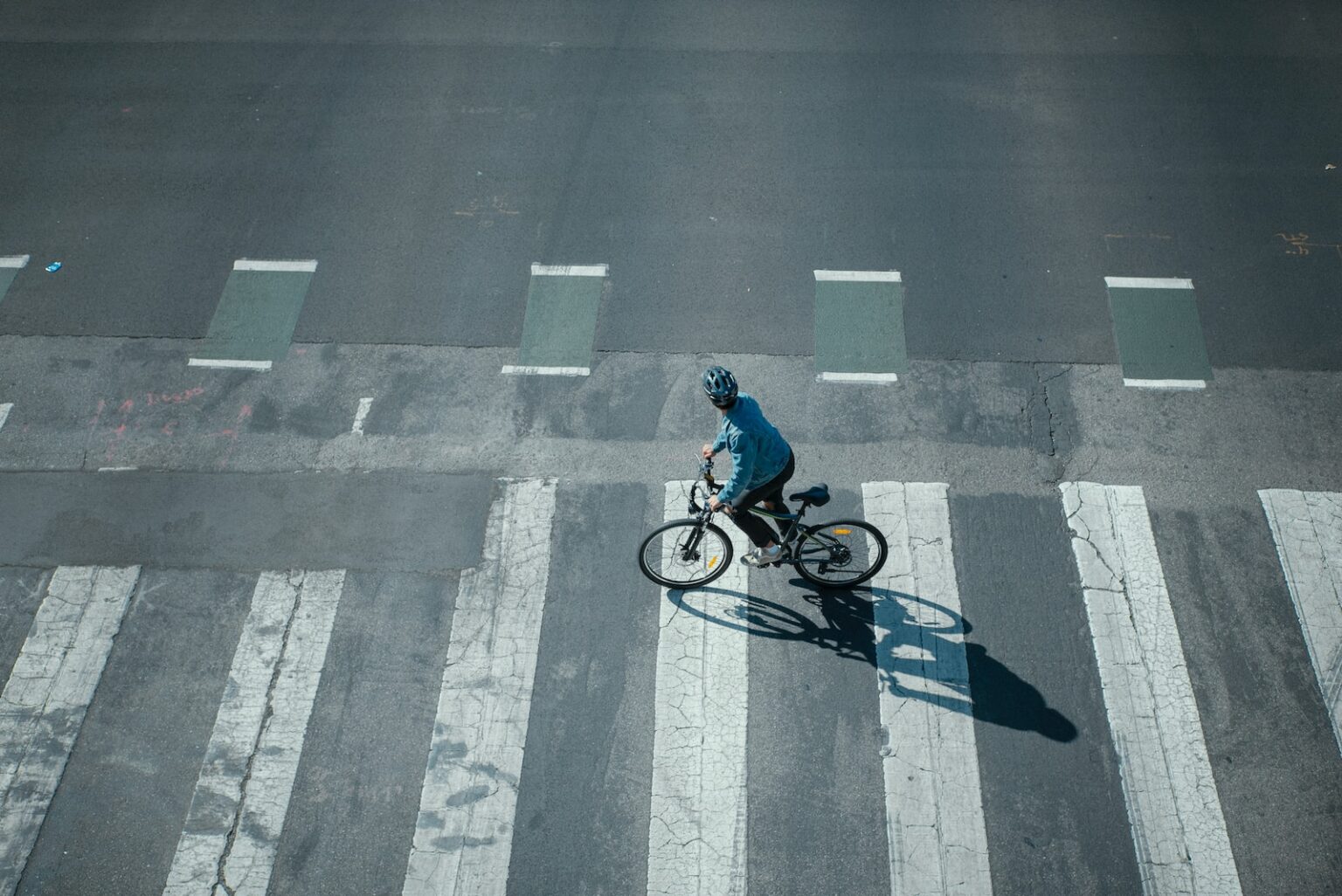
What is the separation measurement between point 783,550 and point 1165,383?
425cm

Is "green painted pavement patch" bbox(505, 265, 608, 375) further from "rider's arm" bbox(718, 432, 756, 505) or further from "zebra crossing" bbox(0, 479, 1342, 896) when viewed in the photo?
"rider's arm" bbox(718, 432, 756, 505)

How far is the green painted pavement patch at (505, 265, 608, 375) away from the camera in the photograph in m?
8.99

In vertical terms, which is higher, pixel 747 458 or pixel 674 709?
pixel 747 458

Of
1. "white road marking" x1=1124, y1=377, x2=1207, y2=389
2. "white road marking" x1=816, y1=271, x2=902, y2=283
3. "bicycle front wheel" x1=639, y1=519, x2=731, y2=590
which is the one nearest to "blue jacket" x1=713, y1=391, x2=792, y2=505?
"bicycle front wheel" x1=639, y1=519, x2=731, y2=590

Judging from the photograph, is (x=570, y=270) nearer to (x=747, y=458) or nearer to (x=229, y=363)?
(x=229, y=363)

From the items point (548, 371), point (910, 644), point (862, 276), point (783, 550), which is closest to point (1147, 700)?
point (910, 644)

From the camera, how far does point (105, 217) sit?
34.2 ft

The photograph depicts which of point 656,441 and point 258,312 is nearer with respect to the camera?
point 656,441

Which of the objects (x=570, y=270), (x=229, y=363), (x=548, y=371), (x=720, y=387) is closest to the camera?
(x=720, y=387)

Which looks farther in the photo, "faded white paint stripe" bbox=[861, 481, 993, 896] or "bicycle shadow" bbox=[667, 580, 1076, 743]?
"bicycle shadow" bbox=[667, 580, 1076, 743]

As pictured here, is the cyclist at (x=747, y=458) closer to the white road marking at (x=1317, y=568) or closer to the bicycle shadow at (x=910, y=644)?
the bicycle shadow at (x=910, y=644)

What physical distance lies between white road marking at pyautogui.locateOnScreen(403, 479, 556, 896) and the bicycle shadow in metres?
1.30

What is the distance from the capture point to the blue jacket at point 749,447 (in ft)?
20.6

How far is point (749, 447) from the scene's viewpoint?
6.34 m
